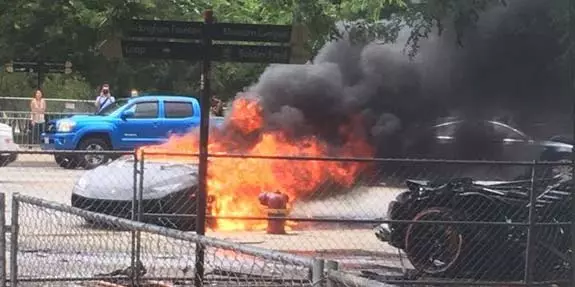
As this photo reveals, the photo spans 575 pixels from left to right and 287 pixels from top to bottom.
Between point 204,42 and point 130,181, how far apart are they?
5.23 meters

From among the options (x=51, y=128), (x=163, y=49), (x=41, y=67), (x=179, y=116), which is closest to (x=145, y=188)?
(x=163, y=49)

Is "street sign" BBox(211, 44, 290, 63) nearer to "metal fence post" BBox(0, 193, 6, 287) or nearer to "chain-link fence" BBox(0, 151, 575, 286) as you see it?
"chain-link fence" BBox(0, 151, 575, 286)

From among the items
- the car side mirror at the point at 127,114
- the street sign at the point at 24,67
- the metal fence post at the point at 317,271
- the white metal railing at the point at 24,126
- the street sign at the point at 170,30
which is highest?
the street sign at the point at 170,30

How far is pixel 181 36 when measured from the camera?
6.45 metres

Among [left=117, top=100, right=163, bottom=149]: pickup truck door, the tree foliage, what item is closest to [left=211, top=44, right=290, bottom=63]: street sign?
the tree foliage

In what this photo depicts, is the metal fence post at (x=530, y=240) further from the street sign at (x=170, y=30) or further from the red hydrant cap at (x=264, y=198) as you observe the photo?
the red hydrant cap at (x=264, y=198)

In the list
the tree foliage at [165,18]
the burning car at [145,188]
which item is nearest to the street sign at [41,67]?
the tree foliage at [165,18]

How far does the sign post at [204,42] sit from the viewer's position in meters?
6.42

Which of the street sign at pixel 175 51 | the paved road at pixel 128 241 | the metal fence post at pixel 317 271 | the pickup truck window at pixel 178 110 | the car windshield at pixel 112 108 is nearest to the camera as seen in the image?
the metal fence post at pixel 317 271

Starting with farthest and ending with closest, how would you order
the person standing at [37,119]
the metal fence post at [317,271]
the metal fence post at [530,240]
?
1. the person standing at [37,119]
2. the metal fence post at [530,240]
3. the metal fence post at [317,271]

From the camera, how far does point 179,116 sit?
2222 cm

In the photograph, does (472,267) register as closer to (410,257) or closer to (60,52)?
(410,257)

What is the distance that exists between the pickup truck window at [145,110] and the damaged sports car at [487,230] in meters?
14.0

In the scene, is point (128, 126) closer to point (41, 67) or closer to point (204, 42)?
point (41, 67)
